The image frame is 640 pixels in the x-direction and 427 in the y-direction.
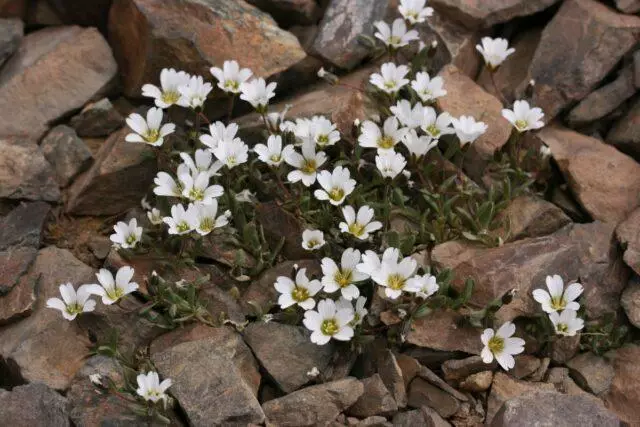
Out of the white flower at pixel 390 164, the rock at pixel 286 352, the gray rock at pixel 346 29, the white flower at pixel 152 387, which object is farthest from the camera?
the gray rock at pixel 346 29

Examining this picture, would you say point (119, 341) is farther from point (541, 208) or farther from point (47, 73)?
point (541, 208)

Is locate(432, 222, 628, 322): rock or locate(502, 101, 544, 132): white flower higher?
locate(502, 101, 544, 132): white flower

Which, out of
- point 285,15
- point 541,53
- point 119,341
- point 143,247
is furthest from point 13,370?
point 541,53

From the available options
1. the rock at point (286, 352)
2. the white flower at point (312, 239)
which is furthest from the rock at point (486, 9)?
the rock at point (286, 352)

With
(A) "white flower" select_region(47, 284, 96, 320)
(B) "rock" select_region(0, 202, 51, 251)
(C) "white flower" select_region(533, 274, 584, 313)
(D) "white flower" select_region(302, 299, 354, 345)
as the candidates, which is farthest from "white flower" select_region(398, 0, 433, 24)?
(A) "white flower" select_region(47, 284, 96, 320)

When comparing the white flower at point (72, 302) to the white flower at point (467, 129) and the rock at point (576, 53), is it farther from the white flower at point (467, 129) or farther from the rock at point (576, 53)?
the rock at point (576, 53)

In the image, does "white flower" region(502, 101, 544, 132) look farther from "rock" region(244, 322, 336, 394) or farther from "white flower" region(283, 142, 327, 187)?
"rock" region(244, 322, 336, 394)
